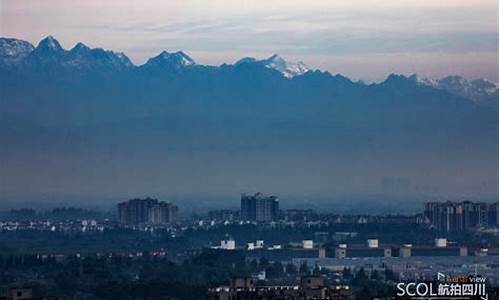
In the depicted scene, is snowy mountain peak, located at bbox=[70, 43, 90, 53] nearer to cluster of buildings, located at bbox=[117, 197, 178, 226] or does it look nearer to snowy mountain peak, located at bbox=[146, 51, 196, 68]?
snowy mountain peak, located at bbox=[146, 51, 196, 68]

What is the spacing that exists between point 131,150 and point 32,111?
0.85 meters

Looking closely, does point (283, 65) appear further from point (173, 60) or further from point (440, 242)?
point (440, 242)

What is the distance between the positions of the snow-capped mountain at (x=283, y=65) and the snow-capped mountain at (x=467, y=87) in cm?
91

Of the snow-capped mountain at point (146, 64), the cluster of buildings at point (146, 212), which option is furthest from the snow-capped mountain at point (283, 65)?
the cluster of buildings at point (146, 212)

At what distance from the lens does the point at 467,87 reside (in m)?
15.5

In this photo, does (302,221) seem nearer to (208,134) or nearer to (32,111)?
(208,134)

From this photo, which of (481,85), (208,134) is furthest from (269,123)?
(481,85)

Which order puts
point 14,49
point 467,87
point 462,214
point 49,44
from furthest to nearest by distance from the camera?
point 462,214, point 467,87, point 14,49, point 49,44

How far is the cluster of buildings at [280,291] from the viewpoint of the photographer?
14000 mm

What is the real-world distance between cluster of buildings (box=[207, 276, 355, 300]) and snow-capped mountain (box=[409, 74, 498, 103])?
4.92 feet

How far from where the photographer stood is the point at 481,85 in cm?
1537

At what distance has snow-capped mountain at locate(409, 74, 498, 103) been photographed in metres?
15.3

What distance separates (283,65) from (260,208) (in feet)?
6.23

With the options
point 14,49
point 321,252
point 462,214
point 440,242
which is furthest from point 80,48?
point 440,242
